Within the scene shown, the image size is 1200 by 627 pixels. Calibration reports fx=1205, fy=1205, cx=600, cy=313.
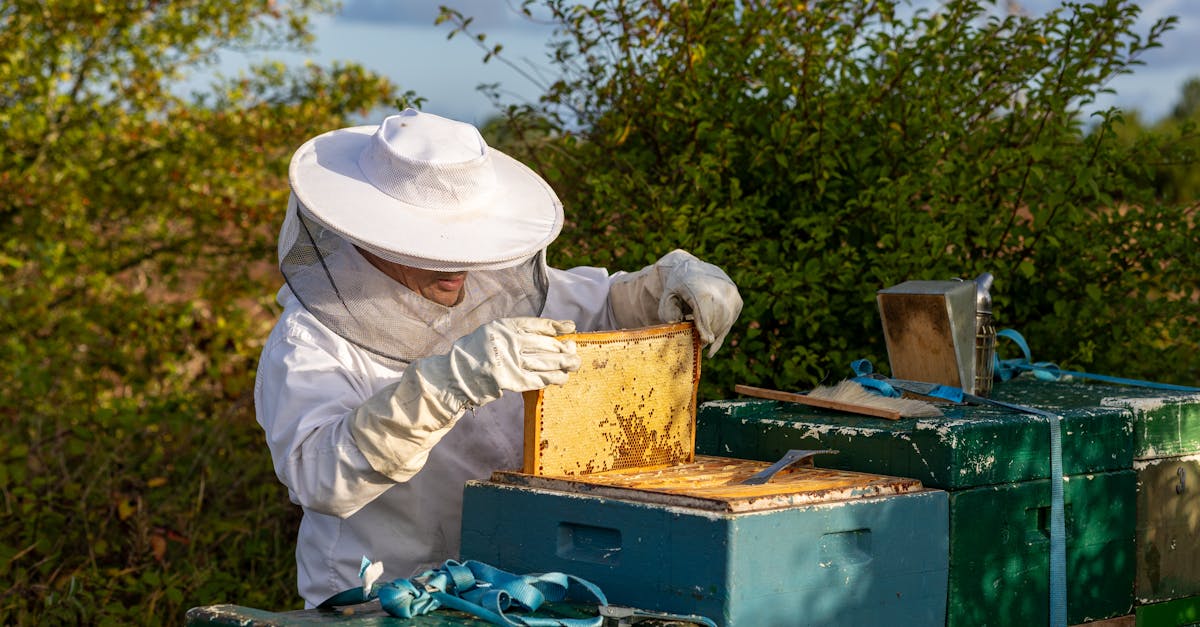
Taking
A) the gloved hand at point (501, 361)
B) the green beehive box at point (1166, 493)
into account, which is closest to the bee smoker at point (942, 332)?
the green beehive box at point (1166, 493)

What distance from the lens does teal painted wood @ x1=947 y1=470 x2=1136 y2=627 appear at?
2.06 metres

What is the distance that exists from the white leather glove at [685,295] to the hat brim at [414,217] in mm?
278

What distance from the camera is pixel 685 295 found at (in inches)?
97.3

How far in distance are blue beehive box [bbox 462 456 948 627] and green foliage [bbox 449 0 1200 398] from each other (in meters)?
1.31

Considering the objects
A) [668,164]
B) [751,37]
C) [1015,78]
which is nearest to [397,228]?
[668,164]

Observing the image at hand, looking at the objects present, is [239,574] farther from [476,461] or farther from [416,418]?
[416,418]

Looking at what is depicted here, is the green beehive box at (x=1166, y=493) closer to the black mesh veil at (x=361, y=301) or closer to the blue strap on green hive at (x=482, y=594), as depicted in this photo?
the blue strap on green hive at (x=482, y=594)

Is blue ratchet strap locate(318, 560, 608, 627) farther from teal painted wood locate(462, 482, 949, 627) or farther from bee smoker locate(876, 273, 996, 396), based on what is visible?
bee smoker locate(876, 273, 996, 396)

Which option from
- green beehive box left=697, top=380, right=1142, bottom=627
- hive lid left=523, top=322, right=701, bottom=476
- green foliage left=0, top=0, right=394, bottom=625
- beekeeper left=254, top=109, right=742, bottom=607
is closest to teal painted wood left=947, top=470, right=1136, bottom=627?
green beehive box left=697, top=380, right=1142, bottom=627

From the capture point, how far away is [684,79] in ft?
11.4

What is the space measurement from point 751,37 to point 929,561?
2050 millimetres

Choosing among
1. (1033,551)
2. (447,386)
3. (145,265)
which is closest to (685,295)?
(447,386)

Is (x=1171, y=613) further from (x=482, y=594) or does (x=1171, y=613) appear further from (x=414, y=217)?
(x=414, y=217)

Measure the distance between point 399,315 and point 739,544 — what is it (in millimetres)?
918
